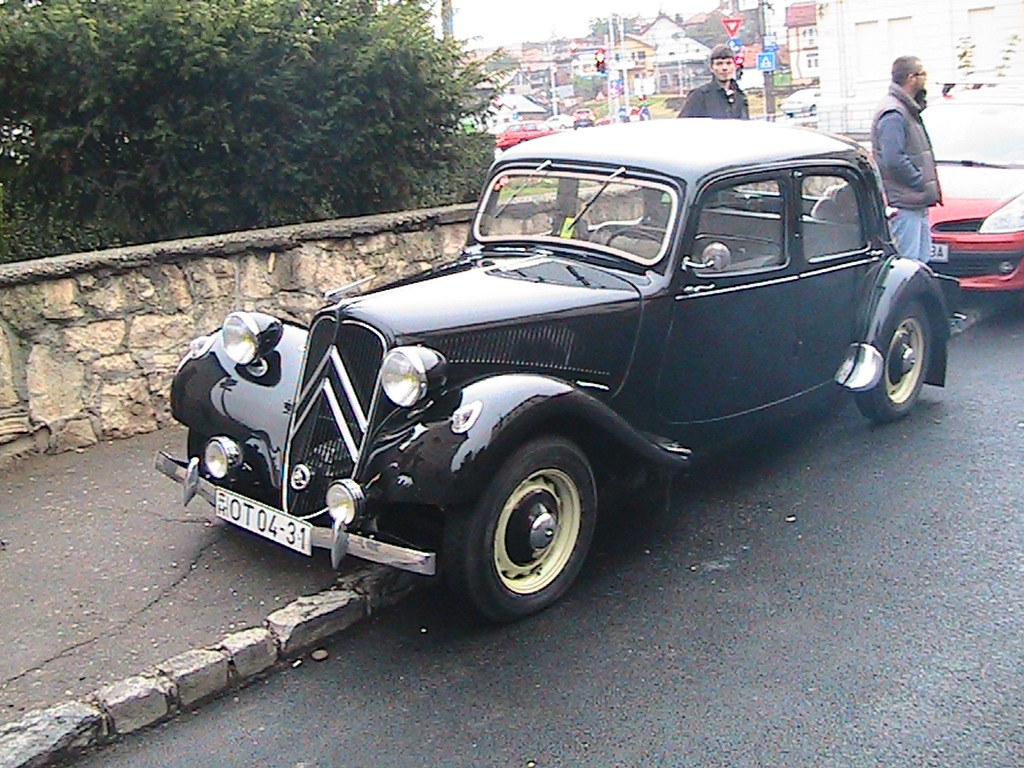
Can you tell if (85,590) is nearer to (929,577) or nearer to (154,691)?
(154,691)

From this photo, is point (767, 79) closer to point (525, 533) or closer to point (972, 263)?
point (972, 263)

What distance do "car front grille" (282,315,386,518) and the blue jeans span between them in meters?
5.27

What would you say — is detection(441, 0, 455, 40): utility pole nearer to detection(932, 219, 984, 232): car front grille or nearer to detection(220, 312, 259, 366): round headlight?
detection(932, 219, 984, 232): car front grille

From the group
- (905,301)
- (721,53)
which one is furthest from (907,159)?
(905,301)

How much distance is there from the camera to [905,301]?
22.1 ft

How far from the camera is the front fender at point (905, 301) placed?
6.56 meters

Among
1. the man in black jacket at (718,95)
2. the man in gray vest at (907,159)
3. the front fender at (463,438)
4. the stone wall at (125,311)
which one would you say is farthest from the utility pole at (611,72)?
the front fender at (463,438)

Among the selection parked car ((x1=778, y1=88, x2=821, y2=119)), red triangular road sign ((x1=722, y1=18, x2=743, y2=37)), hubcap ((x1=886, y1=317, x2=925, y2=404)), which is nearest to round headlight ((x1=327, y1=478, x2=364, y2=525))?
hubcap ((x1=886, y1=317, x2=925, y2=404))

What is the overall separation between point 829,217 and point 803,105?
34356 millimetres

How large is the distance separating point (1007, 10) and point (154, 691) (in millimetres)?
37462

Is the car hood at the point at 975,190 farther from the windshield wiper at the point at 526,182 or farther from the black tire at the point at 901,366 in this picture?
the windshield wiper at the point at 526,182

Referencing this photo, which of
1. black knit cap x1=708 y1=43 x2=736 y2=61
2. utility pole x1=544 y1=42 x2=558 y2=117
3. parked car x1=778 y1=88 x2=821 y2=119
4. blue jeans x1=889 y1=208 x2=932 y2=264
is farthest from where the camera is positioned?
utility pole x1=544 y1=42 x2=558 y2=117

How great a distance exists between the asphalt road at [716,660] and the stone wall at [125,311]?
2.75 metres

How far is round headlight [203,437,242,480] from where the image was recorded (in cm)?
495
